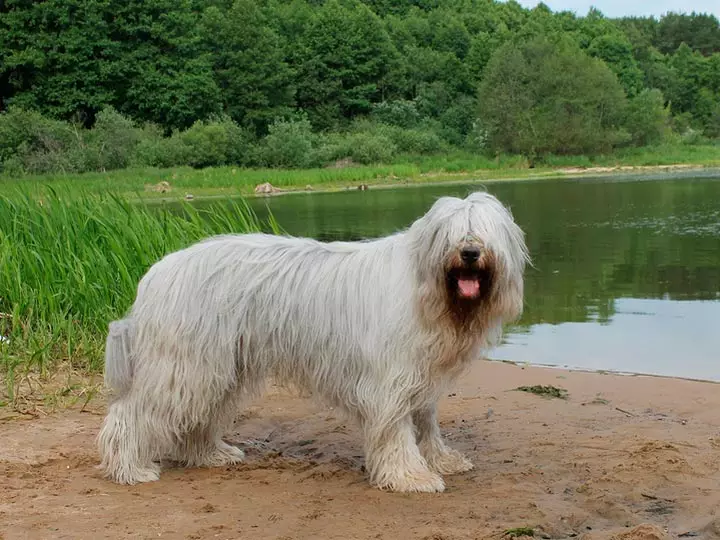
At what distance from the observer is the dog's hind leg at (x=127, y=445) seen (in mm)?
4934

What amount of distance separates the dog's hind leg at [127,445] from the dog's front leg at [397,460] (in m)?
1.24

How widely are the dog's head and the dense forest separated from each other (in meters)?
40.5

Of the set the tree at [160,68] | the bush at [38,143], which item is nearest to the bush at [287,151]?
the bush at [38,143]

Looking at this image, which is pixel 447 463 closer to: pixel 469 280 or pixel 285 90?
pixel 469 280

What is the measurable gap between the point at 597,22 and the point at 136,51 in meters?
53.4

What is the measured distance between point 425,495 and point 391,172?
39.9 metres

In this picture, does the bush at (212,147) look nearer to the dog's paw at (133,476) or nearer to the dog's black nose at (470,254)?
the dog's paw at (133,476)

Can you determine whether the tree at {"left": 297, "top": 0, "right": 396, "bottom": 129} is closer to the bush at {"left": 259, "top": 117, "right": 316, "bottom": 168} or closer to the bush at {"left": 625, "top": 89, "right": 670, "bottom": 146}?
the bush at {"left": 259, "top": 117, "right": 316, "bottom": 168}

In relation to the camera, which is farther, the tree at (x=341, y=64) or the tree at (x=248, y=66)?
the tree at (x=341, y=64)

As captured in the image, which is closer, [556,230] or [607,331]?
[607,331]

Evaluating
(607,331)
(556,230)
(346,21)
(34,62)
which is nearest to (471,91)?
(346,21)

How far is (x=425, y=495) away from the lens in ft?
15.5

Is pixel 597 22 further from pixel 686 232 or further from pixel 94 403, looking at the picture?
pixel 94 403

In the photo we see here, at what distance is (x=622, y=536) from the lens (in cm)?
390
